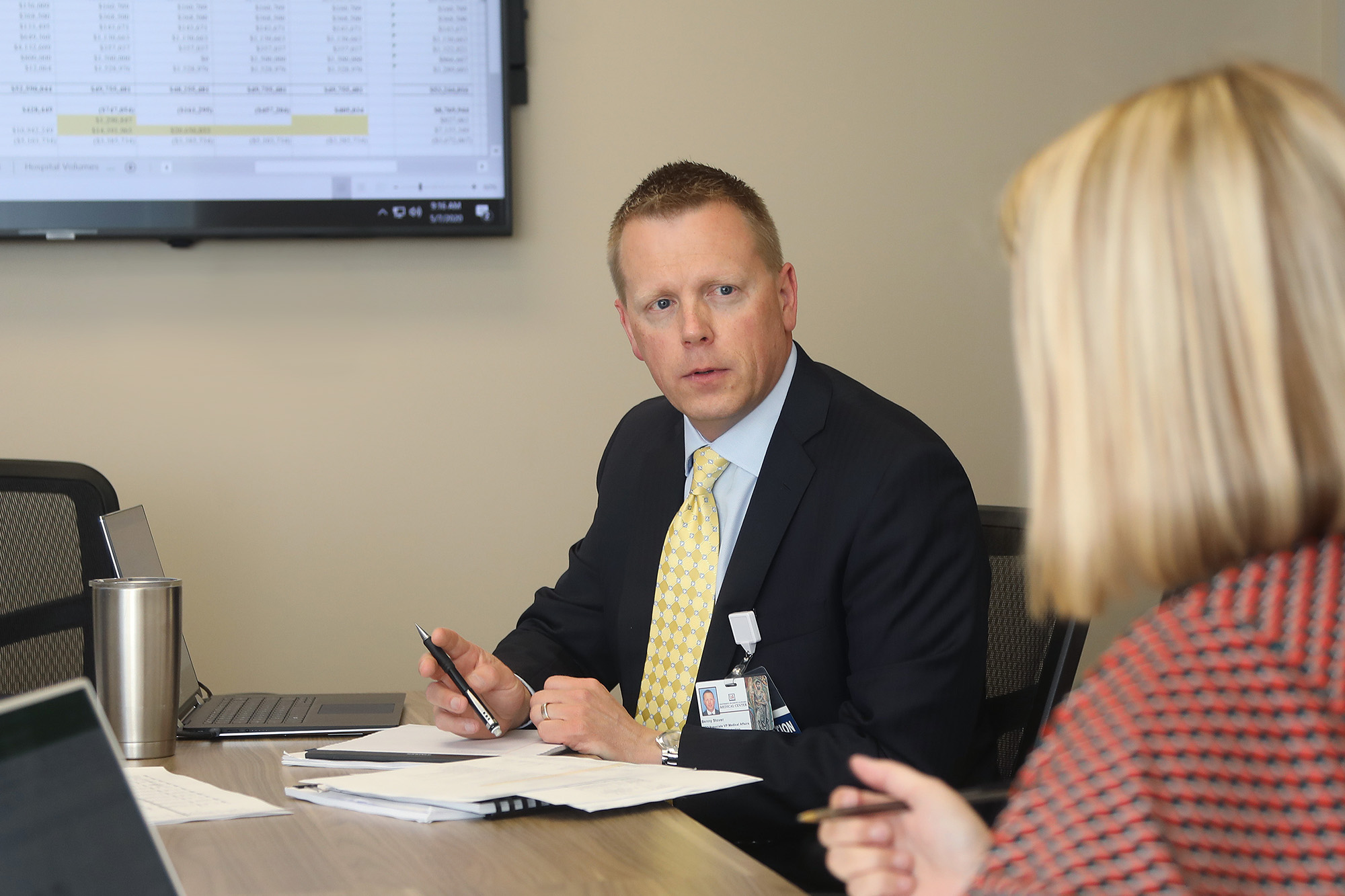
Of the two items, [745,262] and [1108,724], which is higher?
[745,262]

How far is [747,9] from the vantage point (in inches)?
107

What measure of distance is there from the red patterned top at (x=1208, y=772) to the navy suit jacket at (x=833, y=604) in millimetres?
765

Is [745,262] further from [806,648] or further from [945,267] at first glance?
[945,267]

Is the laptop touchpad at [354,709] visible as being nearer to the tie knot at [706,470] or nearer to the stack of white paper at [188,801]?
the stack of white paper at [188,801]

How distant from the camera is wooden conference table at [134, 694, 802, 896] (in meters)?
0.96

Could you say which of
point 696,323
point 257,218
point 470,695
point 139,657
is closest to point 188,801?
point 139,657

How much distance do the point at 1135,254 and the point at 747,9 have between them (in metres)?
2.25

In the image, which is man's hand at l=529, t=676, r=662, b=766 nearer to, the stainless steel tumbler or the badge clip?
the badge clip

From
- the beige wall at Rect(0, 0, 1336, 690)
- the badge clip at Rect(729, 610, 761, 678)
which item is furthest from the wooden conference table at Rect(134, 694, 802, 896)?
the beige wall at Rect(0, 0, 1336, 690)

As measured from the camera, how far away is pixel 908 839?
2.91 ft

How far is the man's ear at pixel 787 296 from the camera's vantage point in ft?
6.35

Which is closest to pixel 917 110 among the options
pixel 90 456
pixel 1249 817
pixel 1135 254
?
pixel 90 456

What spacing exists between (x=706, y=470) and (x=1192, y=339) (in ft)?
3.96

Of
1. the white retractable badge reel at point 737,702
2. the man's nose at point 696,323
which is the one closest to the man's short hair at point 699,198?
the man's nose at point 696,323
